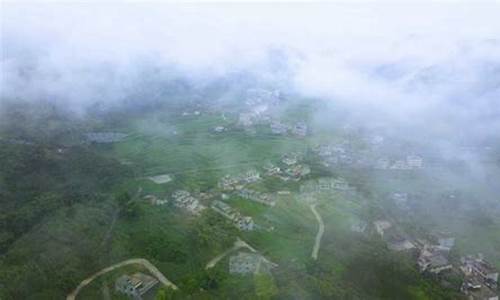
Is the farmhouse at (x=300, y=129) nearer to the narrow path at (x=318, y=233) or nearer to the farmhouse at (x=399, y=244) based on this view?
the narrow path at (x=318, y=233)

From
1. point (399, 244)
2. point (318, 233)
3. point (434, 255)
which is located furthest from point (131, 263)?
point (434, 255)

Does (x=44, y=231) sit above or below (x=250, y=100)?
above

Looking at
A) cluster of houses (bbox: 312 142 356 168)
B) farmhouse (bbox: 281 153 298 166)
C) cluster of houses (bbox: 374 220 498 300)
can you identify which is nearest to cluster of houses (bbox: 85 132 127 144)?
farmhouse (bbox: 281 153 298 166)

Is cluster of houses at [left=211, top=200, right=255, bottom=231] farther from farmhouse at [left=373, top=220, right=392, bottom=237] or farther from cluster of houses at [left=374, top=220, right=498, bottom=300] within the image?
farmhouse at [left=373, top=220, right=392, bottom=237]

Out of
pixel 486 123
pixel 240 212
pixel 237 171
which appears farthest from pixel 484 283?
pixel 486 123

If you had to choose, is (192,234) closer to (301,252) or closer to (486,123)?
(301,252)

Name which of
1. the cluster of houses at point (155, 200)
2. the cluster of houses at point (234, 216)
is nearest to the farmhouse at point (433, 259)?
the cluster of houses at point (234, 216)

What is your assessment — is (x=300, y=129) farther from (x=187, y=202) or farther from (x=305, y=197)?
(x=187, y=202)
